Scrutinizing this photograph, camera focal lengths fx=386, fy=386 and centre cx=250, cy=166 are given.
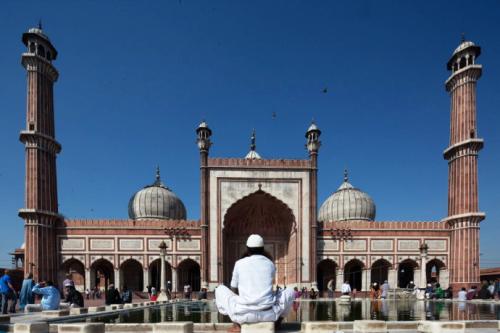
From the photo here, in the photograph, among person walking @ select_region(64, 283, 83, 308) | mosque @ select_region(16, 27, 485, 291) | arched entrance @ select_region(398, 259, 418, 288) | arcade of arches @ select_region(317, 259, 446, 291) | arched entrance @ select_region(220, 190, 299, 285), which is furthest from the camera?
arched entrance @ select_region(398, 259, 418, 288)

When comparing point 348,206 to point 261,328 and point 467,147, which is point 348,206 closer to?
point 467,147

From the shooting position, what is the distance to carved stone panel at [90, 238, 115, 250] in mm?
26828

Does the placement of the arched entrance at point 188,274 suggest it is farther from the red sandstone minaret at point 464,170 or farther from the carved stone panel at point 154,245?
the red sandstone minaret at point 464,170

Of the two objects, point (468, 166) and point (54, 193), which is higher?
point (468, 166)

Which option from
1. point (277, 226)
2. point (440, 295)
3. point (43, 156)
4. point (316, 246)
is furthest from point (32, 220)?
point (440, 295)

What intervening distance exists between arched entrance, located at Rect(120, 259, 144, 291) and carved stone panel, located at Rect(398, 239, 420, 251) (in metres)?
19.3

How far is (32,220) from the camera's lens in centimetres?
2447

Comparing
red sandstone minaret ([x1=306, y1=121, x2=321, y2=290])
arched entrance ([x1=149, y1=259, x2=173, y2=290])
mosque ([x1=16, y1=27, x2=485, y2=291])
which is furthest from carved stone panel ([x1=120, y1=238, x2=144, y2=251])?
red sandstone minaret ([x1=306, y1=121, x2=321, y2=290])

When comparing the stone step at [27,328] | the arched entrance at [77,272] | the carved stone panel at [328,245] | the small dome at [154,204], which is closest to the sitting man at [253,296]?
the stone step at [27,328]

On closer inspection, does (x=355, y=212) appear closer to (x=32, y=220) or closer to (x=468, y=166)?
(x=468, y=166)

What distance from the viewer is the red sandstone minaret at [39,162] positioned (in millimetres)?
24422

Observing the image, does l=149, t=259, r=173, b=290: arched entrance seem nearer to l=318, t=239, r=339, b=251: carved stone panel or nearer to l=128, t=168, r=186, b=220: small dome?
l=128, t=168, r=186, b=220: small dome

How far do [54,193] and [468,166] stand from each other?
2842 cm

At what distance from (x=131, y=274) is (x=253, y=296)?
91.5 feet
